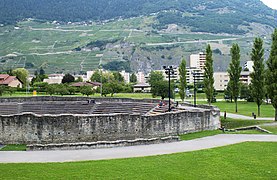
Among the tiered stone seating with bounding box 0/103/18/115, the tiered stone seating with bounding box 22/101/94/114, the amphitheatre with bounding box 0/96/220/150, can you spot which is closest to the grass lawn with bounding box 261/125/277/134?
the amphitheatre with bounding box 0/96/220/150

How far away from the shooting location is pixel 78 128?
88.0 feet

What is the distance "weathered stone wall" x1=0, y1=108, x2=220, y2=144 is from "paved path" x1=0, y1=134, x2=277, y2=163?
3.40m

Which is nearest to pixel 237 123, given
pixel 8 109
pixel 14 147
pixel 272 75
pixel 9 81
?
pixel 272 75

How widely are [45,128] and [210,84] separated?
33.8m

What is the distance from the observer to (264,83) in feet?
147

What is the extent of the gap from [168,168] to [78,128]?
1063 centimetres

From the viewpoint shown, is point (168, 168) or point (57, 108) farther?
point (57, 108)

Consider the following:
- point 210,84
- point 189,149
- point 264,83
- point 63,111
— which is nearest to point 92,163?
point 189,149

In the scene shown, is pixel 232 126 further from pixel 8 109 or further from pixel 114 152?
pixel 8 109

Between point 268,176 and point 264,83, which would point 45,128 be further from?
point 264,83

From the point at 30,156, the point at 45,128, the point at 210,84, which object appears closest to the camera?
the point at 30,156

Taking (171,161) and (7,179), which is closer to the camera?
(7,179)

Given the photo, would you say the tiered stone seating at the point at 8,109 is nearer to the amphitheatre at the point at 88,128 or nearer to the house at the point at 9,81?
the amphitheatre at the point at 88,128

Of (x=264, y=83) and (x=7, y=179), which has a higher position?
(x=264, y=83)
